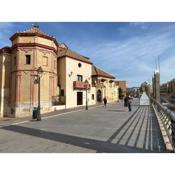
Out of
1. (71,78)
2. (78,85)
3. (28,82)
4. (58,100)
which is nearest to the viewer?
(28,82)

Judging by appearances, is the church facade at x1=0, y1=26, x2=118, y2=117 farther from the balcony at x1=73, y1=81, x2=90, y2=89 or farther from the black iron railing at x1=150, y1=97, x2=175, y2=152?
the black iron railing at x1=150, y1=97, x2=175, y2=152

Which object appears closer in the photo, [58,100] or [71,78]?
[58,100]

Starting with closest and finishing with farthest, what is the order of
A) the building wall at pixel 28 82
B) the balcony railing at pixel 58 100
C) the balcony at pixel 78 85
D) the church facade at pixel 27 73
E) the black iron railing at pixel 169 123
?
1. the black iron railing at pixel 169 123
2. the building wall at pixel 28 82
3. the church facade at pixel 27 73
4. the balcony railing at pixel 58 100
5. the balcony at pixel 78 85

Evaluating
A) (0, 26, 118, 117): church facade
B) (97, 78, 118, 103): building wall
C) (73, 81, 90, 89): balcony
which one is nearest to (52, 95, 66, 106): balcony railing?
(0, 26, 118, 117): church facade

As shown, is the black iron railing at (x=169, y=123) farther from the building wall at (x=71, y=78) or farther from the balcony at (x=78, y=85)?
the balcony at (x=78, y=85)

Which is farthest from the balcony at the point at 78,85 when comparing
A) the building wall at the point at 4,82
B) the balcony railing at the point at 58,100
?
the building wall at the point at 4,82

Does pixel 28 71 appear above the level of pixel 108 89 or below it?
above

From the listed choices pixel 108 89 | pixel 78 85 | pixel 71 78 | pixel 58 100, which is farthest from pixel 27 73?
pixel 108 89

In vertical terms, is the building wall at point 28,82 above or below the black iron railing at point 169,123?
above

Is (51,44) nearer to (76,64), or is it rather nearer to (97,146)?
(76,64)

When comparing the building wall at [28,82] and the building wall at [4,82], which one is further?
the building wall at [4,82]

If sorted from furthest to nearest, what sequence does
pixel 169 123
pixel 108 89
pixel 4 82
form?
pixel 108 89 → pixel 4 82 → pixel 169 123

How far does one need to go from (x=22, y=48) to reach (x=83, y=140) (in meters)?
17.0

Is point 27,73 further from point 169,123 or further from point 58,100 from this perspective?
point 169,123
